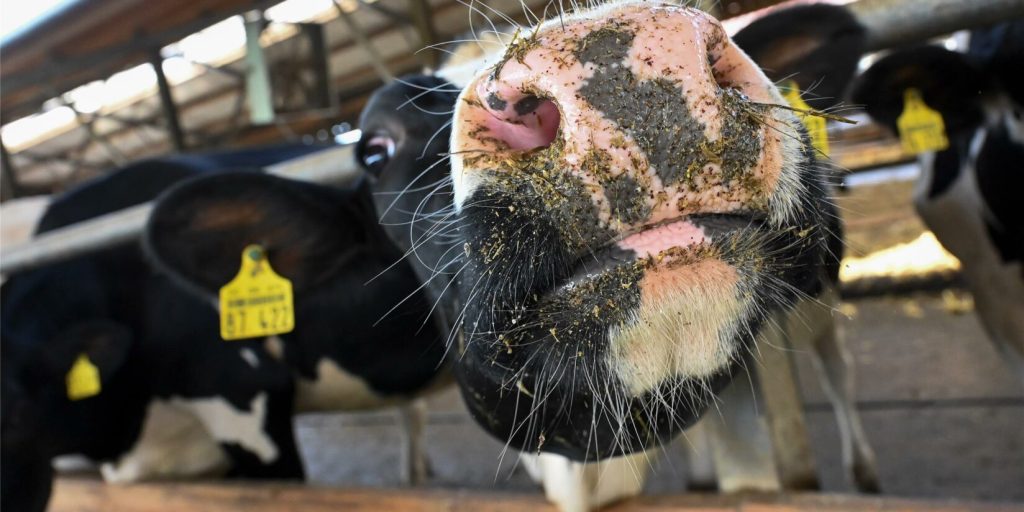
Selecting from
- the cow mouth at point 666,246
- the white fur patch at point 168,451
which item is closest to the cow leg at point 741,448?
the cow mouth at point 666,246

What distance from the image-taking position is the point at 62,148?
9750 millimetres

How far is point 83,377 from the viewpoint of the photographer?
228 cm

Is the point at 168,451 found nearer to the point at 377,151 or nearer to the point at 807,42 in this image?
the point at 377,151

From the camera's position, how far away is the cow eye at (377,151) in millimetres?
1398

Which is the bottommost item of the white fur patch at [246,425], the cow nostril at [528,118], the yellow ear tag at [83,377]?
the white fur patch at [246,425]

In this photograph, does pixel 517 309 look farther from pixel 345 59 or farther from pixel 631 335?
pixel 345 59

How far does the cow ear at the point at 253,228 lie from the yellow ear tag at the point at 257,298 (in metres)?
0.03

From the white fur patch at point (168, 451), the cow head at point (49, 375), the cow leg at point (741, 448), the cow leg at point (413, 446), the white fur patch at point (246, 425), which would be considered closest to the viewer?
the cow leg at point (741, 448)

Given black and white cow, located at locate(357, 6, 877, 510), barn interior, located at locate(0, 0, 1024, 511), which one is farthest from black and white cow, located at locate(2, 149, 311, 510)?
black and white cow, located at locate(357, 6, 877, 510)

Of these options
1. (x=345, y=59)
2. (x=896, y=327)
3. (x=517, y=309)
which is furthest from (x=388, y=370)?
(x=345, y=59)

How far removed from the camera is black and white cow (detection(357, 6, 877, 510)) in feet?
2.56

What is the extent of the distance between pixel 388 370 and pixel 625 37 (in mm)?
1924

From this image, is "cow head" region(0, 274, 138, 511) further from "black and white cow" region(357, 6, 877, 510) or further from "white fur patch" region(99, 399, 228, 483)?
"black and white cow" region(357, 6, 877, 510)

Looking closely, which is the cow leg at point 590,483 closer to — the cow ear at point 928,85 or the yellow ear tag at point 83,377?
the cow ear at point 928,85
